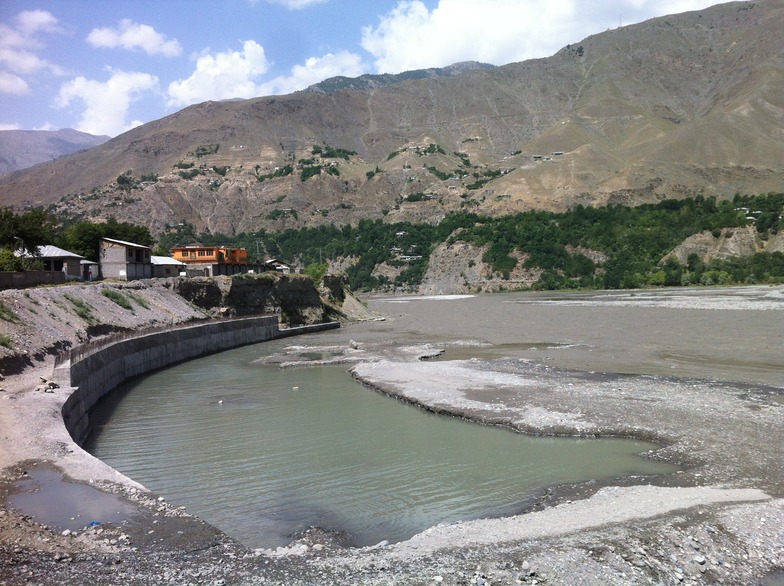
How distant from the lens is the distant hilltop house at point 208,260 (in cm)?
7945

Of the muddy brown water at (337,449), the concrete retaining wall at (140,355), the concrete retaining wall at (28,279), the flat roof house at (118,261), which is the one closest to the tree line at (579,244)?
the flat roof house at (118,261)

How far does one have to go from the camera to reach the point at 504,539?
1156cm

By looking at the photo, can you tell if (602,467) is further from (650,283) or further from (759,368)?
(650,283)

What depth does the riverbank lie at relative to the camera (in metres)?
10.1

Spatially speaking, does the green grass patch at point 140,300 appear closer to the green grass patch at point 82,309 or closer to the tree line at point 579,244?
the green grass patch at point 82,309

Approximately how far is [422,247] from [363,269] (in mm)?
18604

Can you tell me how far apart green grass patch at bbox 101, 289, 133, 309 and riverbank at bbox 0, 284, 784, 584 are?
26.6 m

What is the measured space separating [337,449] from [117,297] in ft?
102

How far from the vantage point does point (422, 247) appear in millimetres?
185375

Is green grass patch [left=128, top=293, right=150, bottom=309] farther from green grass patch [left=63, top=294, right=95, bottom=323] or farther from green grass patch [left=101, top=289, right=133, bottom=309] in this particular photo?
green grass patch [left=63, top=294, right=95, bottom=323]

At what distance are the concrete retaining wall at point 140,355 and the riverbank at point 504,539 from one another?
368cm

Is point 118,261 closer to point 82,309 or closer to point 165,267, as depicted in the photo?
point 165,267

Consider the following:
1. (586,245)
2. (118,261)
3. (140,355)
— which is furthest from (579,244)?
(140,355)

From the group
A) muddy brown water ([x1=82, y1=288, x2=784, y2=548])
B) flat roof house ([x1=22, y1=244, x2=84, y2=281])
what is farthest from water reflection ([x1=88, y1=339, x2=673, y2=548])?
flat roof house ([x1=22, y1=244, x2=84, y2=281])
